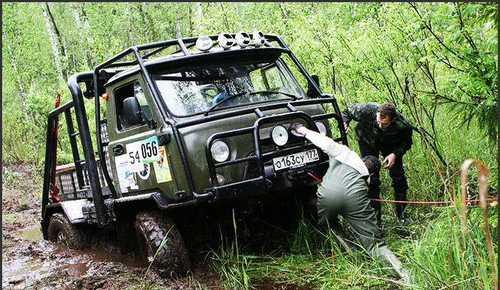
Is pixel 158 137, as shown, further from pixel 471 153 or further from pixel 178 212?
pixel 471 153

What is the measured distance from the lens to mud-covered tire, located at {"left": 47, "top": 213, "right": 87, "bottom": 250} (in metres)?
6.84

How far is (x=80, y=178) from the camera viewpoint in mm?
6949

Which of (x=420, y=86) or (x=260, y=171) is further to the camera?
(x=420, y=86)

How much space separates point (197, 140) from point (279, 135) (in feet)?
2.37

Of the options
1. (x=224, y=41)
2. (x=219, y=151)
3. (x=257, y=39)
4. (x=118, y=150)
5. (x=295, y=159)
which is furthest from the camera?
(x=118, y=150)

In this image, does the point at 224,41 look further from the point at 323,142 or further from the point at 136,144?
the point at 323,142

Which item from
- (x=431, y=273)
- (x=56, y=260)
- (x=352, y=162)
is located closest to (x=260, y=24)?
(x=56, y=260)

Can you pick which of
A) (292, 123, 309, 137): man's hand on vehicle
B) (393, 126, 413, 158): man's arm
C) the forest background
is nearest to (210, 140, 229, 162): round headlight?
(292, 123, 309, 137): man's hand on vehicle

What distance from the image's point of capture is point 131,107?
5004 mm

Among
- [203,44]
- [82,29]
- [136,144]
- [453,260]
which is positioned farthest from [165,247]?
[82,29]

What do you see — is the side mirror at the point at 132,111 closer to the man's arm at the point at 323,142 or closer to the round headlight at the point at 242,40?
the round headlight at the point at 242,40

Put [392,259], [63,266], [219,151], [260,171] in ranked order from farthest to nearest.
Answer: [63,266]
[219,151]
[260,171]
[392,259]

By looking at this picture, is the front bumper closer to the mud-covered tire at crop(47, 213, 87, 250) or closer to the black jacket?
the black jacket

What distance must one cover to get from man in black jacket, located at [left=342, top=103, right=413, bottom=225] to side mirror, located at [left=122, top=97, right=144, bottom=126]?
→ 7.01ft
